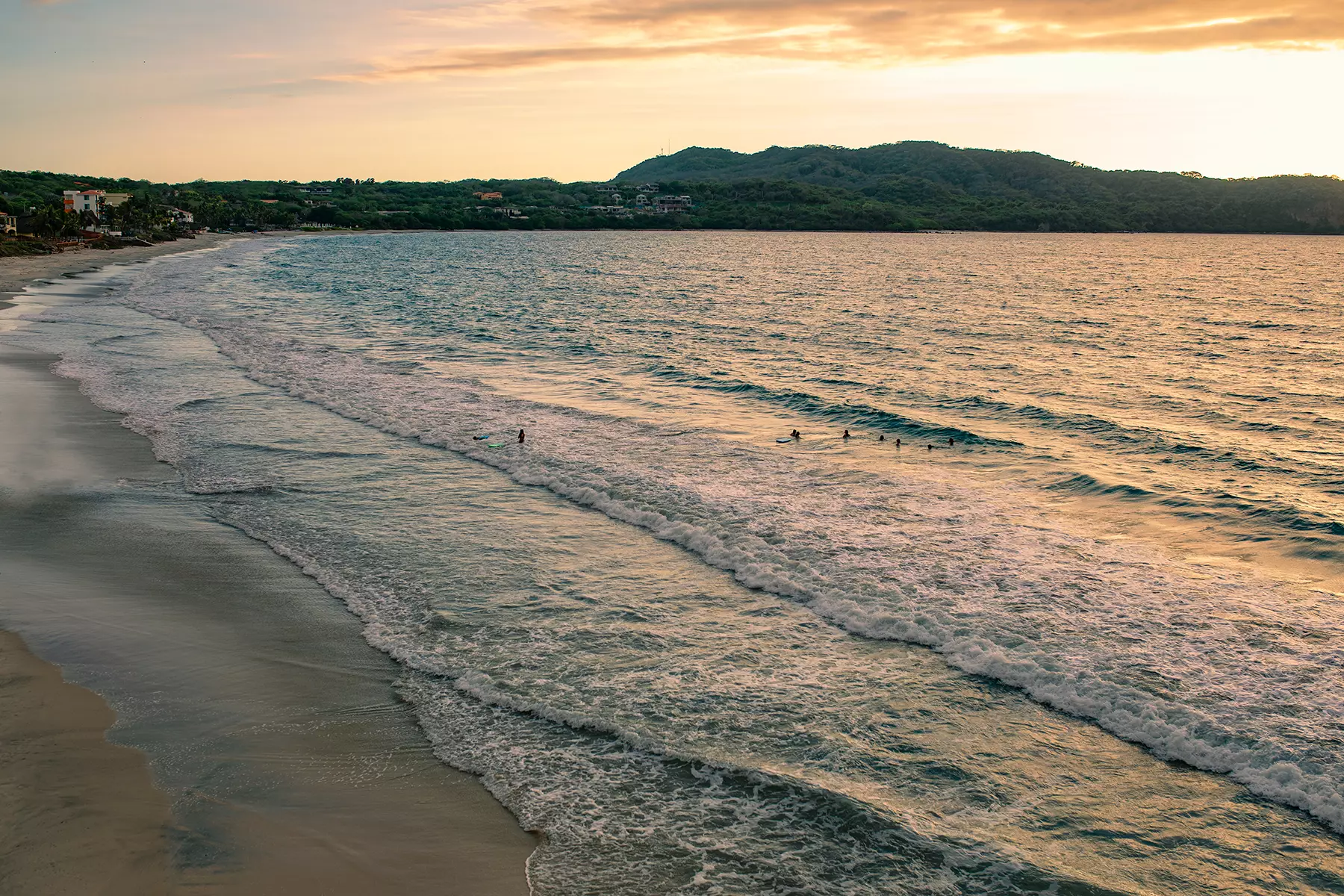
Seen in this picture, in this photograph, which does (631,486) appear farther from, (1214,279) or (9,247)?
(1214,279)

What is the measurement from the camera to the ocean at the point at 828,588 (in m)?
8.73

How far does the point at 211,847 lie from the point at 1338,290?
104 metres

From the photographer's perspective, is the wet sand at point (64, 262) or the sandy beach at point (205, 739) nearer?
the sandy beach at point (205, 739)

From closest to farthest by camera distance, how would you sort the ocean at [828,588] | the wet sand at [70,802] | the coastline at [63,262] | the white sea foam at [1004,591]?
the wet sand at [70,802]
the ocean at [828,588]
the white sea foam at [1004,591]
the coastline at [63,262]

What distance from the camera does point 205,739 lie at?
9711mm

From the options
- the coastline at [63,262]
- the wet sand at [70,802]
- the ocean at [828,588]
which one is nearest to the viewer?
Answer: the wet sand at [70,802]

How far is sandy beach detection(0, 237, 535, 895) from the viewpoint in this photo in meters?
7.82

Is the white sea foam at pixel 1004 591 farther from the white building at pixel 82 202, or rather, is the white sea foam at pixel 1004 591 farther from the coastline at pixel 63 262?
the white building at pixel 82 202

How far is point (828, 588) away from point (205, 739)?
844 cm

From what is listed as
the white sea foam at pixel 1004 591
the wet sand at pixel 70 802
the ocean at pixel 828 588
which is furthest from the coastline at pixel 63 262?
the wet sand at pixel 70 802

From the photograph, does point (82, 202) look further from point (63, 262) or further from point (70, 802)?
point (70, 802)

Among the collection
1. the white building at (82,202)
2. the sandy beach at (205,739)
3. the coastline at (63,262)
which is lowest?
the sandy beach at (205,739)

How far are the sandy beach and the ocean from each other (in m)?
0.58

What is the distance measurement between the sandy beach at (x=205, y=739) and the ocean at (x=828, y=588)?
58 centimetres
